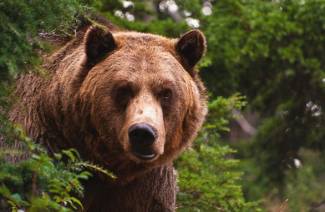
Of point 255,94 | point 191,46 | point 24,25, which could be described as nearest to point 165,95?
point 191,46

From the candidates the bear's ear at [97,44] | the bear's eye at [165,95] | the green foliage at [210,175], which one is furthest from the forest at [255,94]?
the bear's eye at [165,95]

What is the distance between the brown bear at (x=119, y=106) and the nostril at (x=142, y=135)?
0.01 metres

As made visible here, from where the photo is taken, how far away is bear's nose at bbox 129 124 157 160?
296 inches

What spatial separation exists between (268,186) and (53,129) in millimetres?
7161

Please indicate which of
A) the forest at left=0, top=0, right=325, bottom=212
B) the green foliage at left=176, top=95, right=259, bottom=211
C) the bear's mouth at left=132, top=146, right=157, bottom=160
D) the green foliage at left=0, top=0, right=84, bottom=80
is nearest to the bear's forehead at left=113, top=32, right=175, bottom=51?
the forest at left=0, top=0, right=325, bottom=212

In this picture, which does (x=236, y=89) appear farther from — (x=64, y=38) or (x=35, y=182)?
(x=35, y=182)

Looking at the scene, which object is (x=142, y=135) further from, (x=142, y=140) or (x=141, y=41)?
(x=141, y=41)

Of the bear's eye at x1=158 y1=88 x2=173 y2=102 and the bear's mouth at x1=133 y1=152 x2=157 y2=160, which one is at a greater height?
the bear's eye at x1=158 y1=88 x2=173 y2=102

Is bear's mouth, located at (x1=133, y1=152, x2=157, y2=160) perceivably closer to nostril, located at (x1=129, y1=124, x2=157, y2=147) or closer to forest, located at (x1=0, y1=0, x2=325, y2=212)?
nostril, located at (x1=129, y1=124, x2=157, y2=147)

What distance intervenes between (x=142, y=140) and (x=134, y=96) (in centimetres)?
43

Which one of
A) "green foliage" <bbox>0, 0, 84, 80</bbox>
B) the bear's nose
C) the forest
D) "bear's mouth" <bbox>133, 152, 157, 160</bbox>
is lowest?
the forest

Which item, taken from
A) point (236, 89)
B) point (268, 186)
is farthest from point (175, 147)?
point (268, 186)

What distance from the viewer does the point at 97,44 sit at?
823cm

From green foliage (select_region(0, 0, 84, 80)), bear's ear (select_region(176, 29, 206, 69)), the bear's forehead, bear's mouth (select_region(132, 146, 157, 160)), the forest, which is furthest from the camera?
the forest
